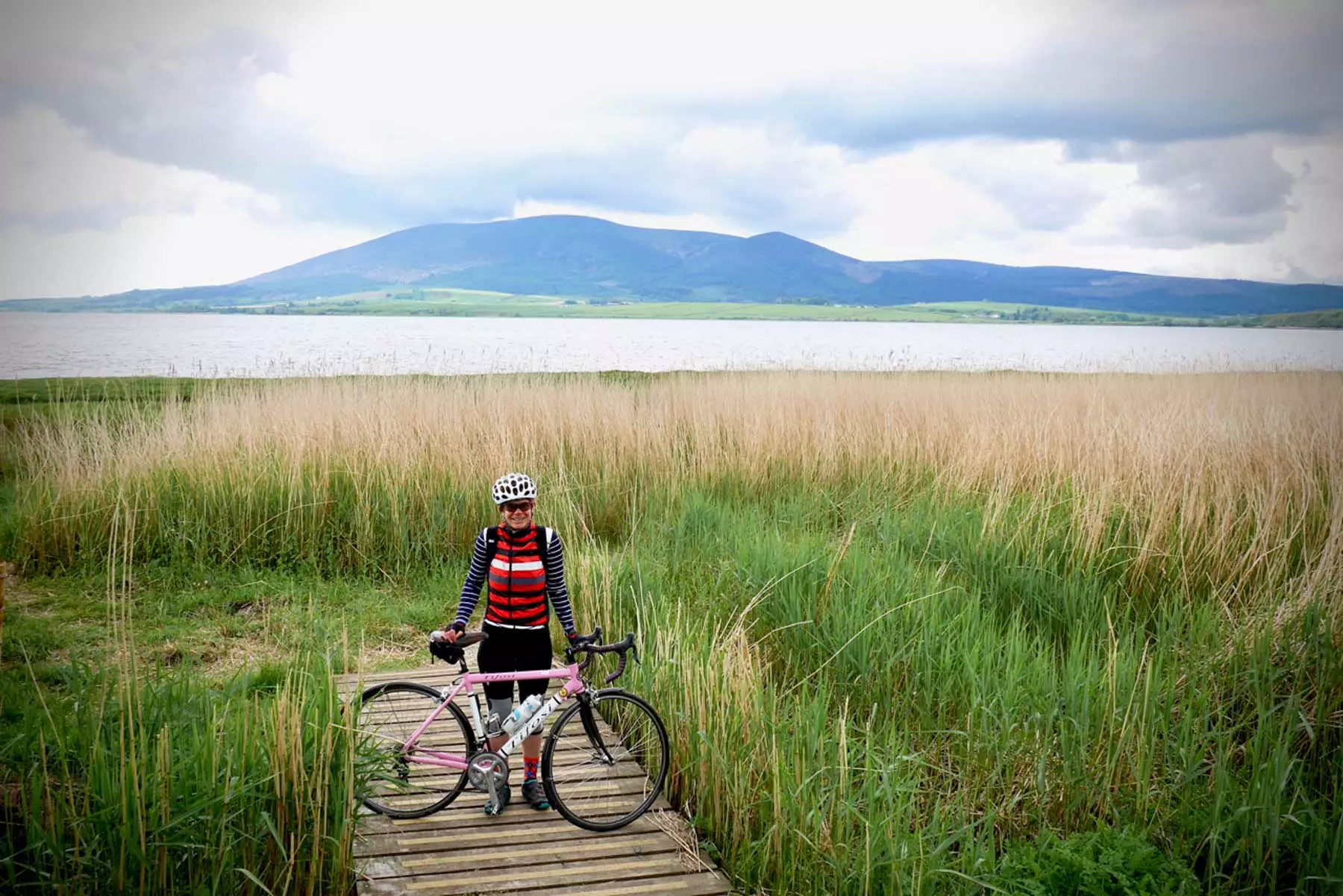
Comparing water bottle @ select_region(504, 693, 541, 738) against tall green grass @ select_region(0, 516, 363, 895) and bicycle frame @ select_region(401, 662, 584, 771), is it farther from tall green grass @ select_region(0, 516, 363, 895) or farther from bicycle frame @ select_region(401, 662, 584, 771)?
tall green grass @ select_region(0, 516, 363, 895)

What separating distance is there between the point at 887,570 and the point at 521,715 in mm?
3356

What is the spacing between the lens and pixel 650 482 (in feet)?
34.8

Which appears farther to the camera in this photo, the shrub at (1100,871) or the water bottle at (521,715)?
the water bottle at (521,715)

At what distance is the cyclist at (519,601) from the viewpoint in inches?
165

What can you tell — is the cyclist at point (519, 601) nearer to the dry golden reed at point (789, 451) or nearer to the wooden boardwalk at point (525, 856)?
the wooden boardwalk at point (525, 856)

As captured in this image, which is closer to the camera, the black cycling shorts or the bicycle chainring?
the bicycle chainring

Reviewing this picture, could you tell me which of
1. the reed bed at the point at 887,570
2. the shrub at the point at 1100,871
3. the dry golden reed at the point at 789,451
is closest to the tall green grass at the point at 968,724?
the reed bed at the point at 887,570

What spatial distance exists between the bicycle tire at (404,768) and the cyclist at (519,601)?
9.3 inches

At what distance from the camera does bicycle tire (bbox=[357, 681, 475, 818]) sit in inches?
160

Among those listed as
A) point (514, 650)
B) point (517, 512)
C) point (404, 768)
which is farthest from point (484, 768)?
point (517, 512)

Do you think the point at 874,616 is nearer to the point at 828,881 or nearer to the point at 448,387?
the point at 828,881

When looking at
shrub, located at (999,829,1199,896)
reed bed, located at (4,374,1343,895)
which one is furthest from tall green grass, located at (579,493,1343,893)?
shrub, located at (999,829,1199,896)

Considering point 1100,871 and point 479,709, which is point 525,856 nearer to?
point 479,709

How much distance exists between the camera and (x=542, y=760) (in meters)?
4.12
